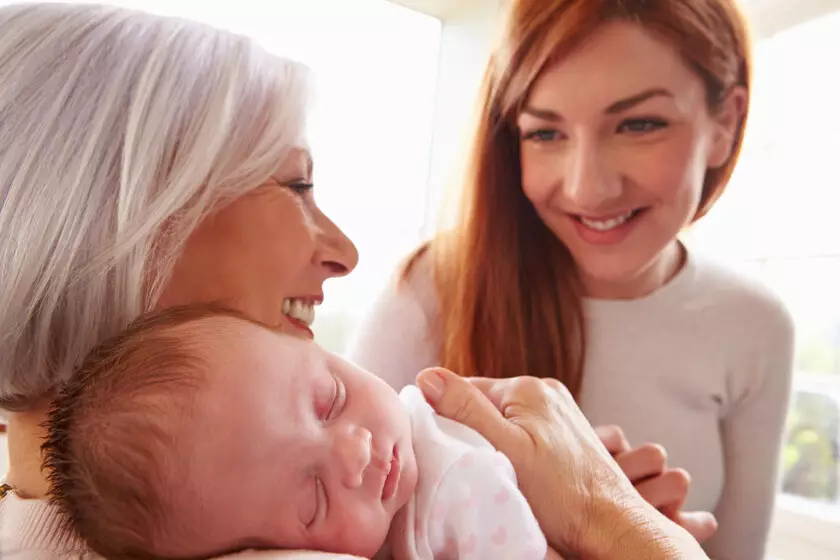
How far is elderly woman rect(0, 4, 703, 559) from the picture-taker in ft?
2.51

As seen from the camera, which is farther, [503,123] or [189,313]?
[503,123]

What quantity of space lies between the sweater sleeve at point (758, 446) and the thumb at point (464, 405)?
0.83m

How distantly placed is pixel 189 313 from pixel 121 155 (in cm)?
20

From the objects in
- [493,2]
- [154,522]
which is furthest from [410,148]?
[154,522]

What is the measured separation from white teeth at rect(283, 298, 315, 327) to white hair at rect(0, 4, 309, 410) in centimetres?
15

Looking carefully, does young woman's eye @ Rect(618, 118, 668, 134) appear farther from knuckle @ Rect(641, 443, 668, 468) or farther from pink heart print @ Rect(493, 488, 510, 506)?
pink heart print @ Rect(493, 488, 510, 506)

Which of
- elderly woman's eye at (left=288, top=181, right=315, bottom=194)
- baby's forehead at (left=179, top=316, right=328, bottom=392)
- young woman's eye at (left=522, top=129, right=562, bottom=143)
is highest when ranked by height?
young woman's eye at (left=522, top=129, right=562, bottom=143)

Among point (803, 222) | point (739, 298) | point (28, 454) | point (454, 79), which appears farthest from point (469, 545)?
point (454, 79)

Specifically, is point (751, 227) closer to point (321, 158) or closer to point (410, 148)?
point (410, 148)

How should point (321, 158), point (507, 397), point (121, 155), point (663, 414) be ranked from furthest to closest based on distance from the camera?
point (663, 414) → point (321, 158) → point (507, 397) → point (121, 155)

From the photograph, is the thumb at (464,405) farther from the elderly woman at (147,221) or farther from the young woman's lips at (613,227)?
the young woman's lips at (613,227)

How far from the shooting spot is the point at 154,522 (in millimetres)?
661

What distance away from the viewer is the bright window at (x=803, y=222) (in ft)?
Result: 8.10

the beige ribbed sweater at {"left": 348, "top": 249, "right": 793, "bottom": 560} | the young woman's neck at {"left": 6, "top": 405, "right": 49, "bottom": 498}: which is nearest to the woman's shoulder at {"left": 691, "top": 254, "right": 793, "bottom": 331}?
the beige ribbed sweater at {"left": 348, "top": 249, "right": 793, "bottom": 560}
